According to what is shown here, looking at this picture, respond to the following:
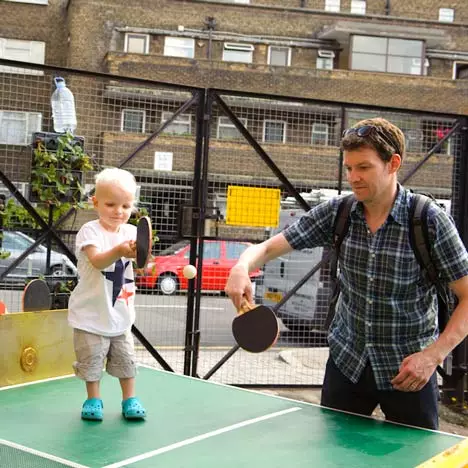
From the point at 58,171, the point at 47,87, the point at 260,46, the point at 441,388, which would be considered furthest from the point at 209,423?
the point at 260,46

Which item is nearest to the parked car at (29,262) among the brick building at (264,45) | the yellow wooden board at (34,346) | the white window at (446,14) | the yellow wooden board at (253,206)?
the yellow wooden board at (253,206)

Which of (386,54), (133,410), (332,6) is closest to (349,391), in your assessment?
(133,410)

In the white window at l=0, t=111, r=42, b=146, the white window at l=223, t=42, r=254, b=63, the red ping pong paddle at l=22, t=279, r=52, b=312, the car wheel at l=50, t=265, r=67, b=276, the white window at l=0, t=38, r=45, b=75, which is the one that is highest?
the white window at l=223, t=42, r=254, b=63

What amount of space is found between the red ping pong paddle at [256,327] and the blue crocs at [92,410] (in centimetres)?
84

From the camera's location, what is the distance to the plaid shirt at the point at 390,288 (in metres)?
3.15

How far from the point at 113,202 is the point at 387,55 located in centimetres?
3536

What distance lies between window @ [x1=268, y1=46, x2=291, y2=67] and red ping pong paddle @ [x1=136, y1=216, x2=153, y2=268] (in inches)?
1367

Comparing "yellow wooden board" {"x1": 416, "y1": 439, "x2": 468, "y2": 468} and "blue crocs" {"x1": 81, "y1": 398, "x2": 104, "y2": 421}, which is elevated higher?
"yellow wooden board" {"x1": 416, "y1": 439, "x2": 468, "y2": 468}

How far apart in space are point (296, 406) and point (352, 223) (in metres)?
1.04

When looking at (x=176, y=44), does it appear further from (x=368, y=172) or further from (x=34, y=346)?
(x=368, y=172)

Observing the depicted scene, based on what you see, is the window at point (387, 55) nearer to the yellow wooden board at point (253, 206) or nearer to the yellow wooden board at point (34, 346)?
the yellow wooden board at point (253, 206)

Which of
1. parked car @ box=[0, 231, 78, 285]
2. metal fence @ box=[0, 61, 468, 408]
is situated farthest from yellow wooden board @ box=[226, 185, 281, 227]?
parked car @ box=[0, 231, 78, 285]

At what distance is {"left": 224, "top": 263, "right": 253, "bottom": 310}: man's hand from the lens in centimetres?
316

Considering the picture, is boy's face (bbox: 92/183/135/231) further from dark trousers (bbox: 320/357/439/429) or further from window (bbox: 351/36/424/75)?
window (bbox: 351/36/424/75)
